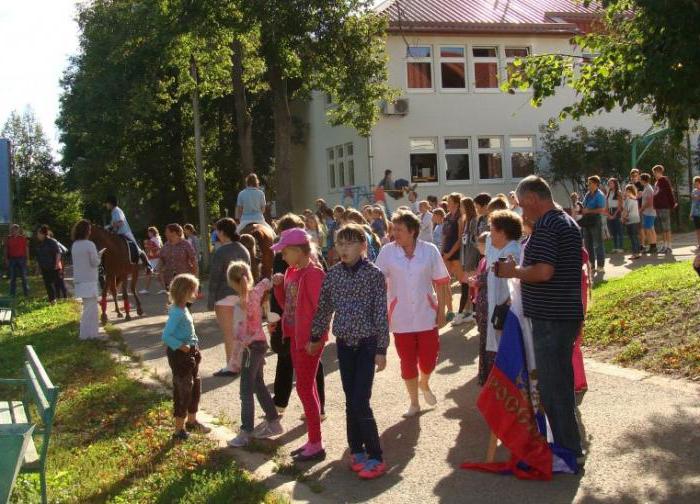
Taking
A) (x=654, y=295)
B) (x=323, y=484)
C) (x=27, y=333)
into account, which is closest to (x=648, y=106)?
(x=654, y=295)

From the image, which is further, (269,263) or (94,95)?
(94,95)

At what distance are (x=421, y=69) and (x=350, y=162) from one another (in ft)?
15.7

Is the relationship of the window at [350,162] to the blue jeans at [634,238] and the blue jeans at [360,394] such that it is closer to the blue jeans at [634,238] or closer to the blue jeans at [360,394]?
the blue jeans at [634,238]

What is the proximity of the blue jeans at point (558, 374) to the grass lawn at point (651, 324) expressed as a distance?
9.61 feet

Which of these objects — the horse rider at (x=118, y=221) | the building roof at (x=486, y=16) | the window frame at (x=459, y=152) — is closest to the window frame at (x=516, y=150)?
the window frame at (x=459, y=152)

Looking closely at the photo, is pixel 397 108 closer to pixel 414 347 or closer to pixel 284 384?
pixel 284 384

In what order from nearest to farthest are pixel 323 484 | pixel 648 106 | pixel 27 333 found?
pixel 323 484 → pixel 648 106 → pixel 27 333

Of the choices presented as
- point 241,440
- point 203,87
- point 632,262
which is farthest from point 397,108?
point 241,440

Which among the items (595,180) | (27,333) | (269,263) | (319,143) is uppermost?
(319,143)

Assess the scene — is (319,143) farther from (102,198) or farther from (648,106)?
(648,106)

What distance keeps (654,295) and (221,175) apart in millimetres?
33494

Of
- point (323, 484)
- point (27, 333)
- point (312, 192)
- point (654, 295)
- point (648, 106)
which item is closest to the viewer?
point (323, 484)

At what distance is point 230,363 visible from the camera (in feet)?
34.2

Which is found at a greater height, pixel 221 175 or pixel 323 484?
pixel 221 175
